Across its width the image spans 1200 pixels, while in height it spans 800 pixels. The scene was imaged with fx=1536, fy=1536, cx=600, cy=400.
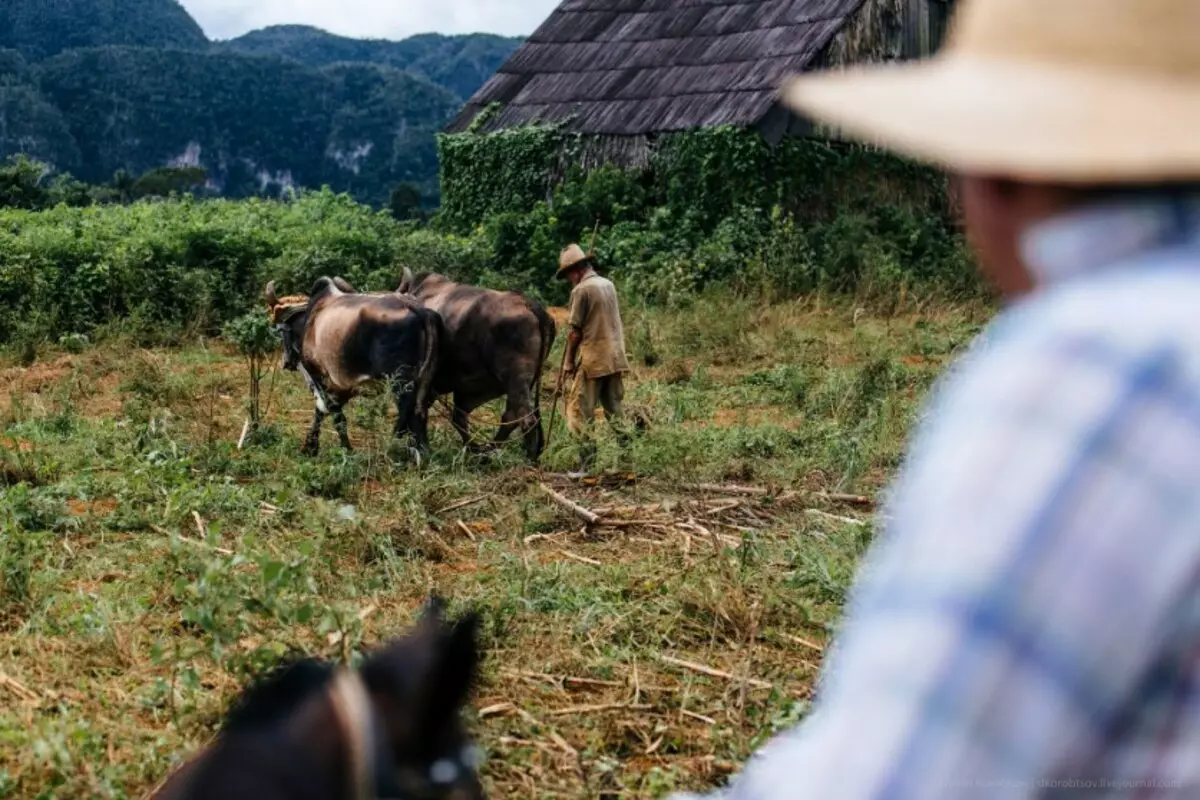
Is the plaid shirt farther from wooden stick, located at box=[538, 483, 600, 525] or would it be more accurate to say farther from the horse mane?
wooden stick, located at box=[538, 483, 600, 525]

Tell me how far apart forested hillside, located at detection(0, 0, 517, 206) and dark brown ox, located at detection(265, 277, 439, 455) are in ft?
128

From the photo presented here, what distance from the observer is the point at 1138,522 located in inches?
40.2

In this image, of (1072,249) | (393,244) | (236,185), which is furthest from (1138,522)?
(236,185)

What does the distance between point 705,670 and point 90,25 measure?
→ 6450 cm

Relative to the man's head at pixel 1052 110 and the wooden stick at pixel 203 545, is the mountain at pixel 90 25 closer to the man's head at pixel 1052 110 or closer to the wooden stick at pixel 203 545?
the wooden stick at pixel 203 545

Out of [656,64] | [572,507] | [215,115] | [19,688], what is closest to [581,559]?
[572,507]

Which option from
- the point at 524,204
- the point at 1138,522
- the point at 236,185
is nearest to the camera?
the point at 1138,522

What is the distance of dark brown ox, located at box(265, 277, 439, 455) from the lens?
984 cm

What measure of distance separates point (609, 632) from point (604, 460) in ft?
12.2

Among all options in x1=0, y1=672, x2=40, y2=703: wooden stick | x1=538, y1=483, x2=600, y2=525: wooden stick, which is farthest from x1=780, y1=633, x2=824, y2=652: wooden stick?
x1=0, y1=672, x2=40, y2=703: wooden stick

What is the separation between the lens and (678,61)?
801 inches

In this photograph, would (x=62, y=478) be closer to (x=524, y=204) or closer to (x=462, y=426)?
(x=462, y=426)

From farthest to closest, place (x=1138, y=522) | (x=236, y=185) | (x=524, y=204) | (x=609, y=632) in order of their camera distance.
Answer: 1. (x=236, y=185)
2. (x=524, y=204)
3. (x=609, y=632)
4. (x=1138, y=522)

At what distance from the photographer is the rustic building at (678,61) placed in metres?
19.1
